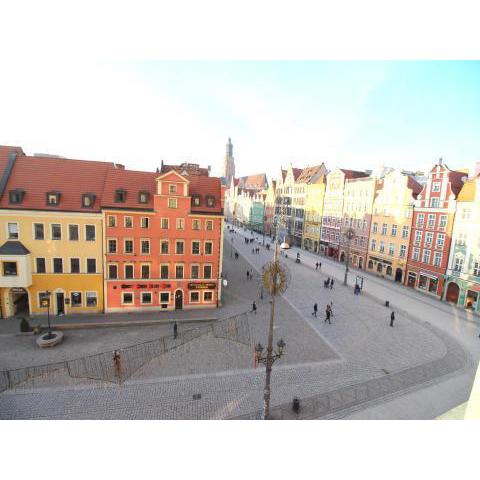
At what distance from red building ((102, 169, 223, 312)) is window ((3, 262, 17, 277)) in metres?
6.54

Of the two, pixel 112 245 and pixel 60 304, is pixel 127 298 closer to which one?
pixel 112 245

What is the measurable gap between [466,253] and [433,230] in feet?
15.8

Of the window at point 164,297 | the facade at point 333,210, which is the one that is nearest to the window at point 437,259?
the facade at point 333,210

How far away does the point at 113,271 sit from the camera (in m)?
24.7

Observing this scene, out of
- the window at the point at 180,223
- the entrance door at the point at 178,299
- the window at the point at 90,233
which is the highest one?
the window at the point at 180,223

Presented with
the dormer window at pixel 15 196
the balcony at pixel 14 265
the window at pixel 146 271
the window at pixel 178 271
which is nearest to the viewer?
the balcony at pixel 14 265

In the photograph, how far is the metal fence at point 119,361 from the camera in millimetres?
15562

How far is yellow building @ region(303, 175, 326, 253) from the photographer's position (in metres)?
58.4

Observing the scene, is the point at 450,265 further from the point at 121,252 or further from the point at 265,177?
the point at 265,177

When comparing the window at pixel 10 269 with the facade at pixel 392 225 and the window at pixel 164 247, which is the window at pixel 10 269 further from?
the facade at pixel 392 225

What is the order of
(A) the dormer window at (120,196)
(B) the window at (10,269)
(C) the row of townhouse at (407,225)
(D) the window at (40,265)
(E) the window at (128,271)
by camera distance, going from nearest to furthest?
(B) the window at (10,269)
(D) the window at (40,265)
(A) the dormer window at (120,196)
(E) the window at (128,271)
(C) the row of townhouse at (407,225)

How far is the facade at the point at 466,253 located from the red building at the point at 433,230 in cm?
69

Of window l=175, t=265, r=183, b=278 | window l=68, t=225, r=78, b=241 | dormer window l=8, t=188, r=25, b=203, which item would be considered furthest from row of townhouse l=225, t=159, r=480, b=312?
dormer window l=8, t=188, r=25, b=203

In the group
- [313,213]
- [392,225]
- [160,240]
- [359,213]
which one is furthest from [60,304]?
[313,213]
